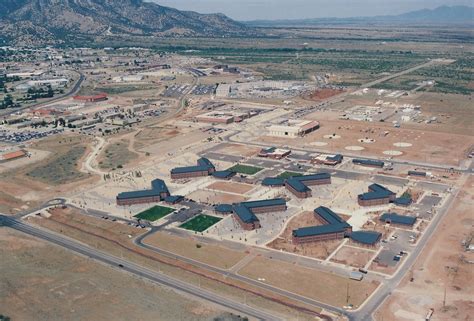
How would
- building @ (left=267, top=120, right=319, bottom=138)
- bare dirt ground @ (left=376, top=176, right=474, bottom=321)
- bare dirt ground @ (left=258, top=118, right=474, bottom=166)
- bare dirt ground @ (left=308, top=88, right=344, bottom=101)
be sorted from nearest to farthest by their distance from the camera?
bare dirt ground @ (left=376, top=176, right=474, bottom=321) < bare dirt ground @ (left=258, top=118, right=474, bottom=166) < building @ (left=267, top=120, right=319, bottom=138) < bare dirt ground @ (left=308, top=88, right=344, bottom=101)

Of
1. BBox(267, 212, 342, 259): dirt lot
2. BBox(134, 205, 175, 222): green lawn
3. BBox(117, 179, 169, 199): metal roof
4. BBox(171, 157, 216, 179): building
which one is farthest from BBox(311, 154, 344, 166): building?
BBox(134, 205, 175, 222): green lawn

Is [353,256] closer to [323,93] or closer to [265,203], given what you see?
[265,203]

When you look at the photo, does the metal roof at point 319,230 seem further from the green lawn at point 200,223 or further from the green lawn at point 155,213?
the green lawn at point 155,213

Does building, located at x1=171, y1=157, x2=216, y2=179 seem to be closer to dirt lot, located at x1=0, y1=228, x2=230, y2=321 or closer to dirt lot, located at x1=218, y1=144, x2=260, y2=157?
dirt lot, located at x1=218, y1=144, x2=260, y2=157

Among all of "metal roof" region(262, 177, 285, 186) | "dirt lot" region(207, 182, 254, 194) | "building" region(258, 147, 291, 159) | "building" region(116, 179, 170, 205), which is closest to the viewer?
"building" region(116, 179, 170, 205)

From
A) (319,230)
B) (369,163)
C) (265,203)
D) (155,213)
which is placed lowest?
(155,213)

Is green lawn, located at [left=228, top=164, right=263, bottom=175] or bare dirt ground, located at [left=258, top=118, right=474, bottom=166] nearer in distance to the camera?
green lawn, located at [left=228, top=164, right=263, bottom=175]

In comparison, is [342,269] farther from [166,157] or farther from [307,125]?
[307,125]

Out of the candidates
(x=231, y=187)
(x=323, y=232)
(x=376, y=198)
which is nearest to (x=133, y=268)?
(x=323, y=232)
